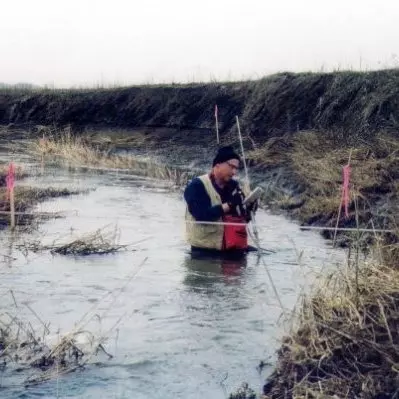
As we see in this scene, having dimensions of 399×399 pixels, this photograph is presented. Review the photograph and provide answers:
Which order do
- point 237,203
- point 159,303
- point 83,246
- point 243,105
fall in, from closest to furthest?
point 159,303, point 237,203, point 83,246, point 243,105

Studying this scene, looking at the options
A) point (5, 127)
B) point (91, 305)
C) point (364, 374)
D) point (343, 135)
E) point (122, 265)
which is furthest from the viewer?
point (5, 127)

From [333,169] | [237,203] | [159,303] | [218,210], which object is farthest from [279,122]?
[159,303]

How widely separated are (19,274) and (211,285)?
79.5 inches

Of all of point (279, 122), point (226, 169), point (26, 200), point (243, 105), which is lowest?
point (26, 200)

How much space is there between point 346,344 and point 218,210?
4.11 metres

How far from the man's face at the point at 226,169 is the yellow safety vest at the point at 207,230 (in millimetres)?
147

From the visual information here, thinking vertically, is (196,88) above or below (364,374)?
above

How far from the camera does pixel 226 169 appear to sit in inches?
341

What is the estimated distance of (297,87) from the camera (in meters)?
21.0

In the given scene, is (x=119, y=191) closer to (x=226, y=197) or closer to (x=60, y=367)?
(x=226, y=197)

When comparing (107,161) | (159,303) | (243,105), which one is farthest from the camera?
(243,105)

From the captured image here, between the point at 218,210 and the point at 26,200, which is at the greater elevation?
the point at 218,210

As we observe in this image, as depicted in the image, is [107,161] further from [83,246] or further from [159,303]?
[159,303]

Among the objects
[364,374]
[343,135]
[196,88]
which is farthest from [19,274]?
[196,88]
